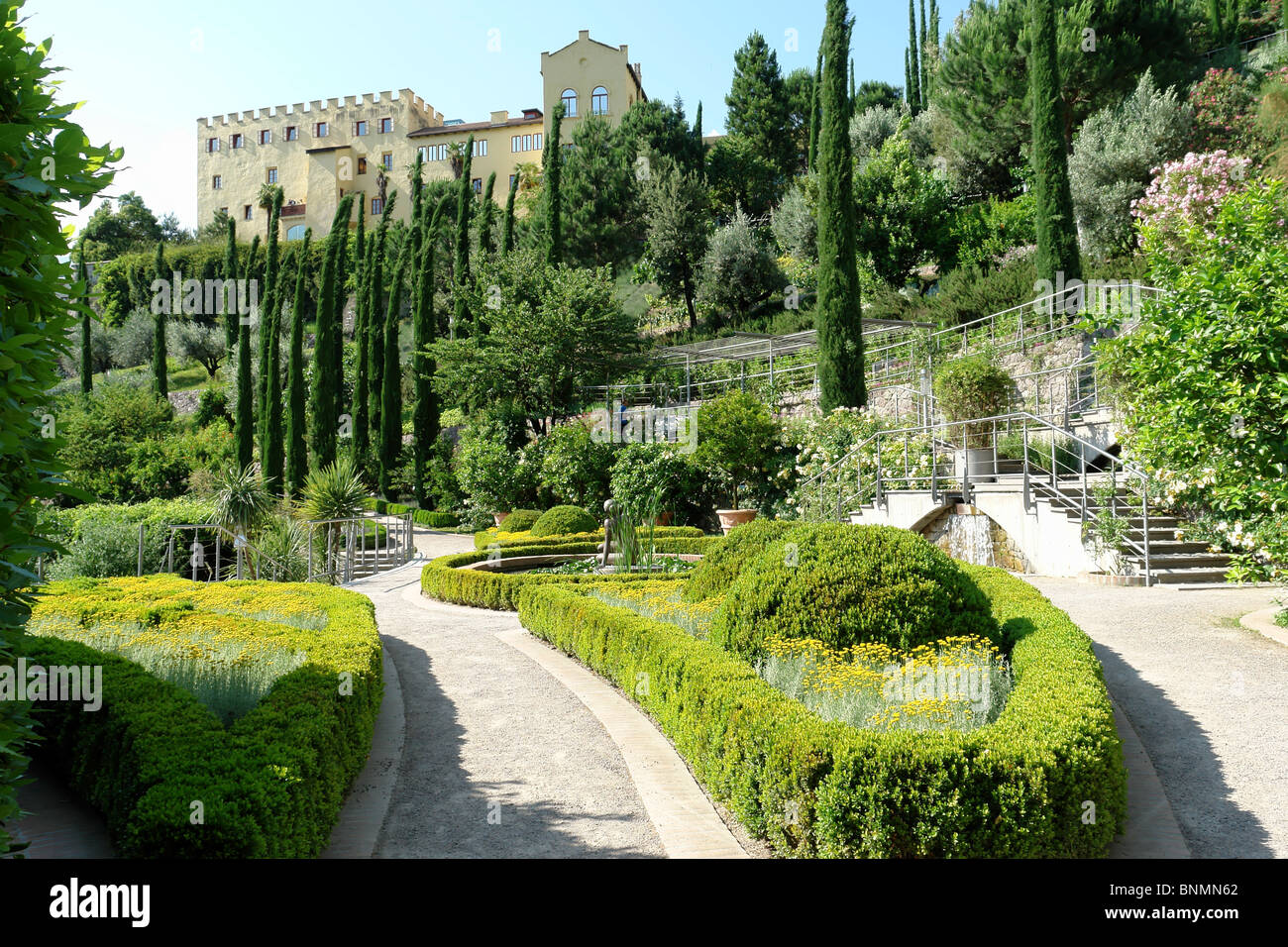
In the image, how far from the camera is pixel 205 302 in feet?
180

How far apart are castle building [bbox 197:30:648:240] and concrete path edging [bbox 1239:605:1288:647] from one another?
5180 centimetres

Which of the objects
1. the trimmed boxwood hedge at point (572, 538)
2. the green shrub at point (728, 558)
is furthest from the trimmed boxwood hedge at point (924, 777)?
the trimmed boxwood hedge at point (572, 538)

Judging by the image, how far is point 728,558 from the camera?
8820 mm

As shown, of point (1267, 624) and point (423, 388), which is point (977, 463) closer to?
point (1267, 624)

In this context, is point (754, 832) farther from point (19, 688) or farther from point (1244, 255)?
point (1244, 255)

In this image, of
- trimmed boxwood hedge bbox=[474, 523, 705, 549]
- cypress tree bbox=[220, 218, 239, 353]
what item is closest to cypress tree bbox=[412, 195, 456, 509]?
trimmed boxwood hedge bbox=[474, 523, 705, 549]

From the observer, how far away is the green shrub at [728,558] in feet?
28.1

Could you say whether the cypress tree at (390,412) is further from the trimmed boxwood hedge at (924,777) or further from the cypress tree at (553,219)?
the trimmed boxwood hedge at (924,777)

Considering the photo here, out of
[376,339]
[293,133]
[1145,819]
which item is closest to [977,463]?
[1145,819]

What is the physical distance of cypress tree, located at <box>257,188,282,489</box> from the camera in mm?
31109

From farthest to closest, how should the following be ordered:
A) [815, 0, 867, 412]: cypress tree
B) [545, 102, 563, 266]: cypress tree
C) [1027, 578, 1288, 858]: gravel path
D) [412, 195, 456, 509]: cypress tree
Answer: [412, 195, 456, 509]: cypress tree → [545, 102, 563, 266]: cypress tree → [815, 0, 867, 412]: cypress tree → [1027, 578, 1288, 858]: gravel path

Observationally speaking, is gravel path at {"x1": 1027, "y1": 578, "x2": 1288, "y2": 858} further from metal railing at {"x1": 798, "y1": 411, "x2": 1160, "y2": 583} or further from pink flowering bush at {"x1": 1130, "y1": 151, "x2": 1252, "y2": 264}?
pink flowering bush at {"x1": 1130, "y1": 151, "x2": 1252, "y2": 264}

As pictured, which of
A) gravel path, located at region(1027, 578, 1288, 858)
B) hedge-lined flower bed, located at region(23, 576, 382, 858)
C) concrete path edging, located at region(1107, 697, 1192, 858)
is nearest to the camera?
hedge-lined flower bed, located at region(23, 576, 382, 858)

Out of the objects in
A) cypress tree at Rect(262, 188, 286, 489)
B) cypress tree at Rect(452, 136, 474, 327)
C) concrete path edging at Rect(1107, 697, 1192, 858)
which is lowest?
concrete path edging at Rect(1107, 697, 1192, 858)
